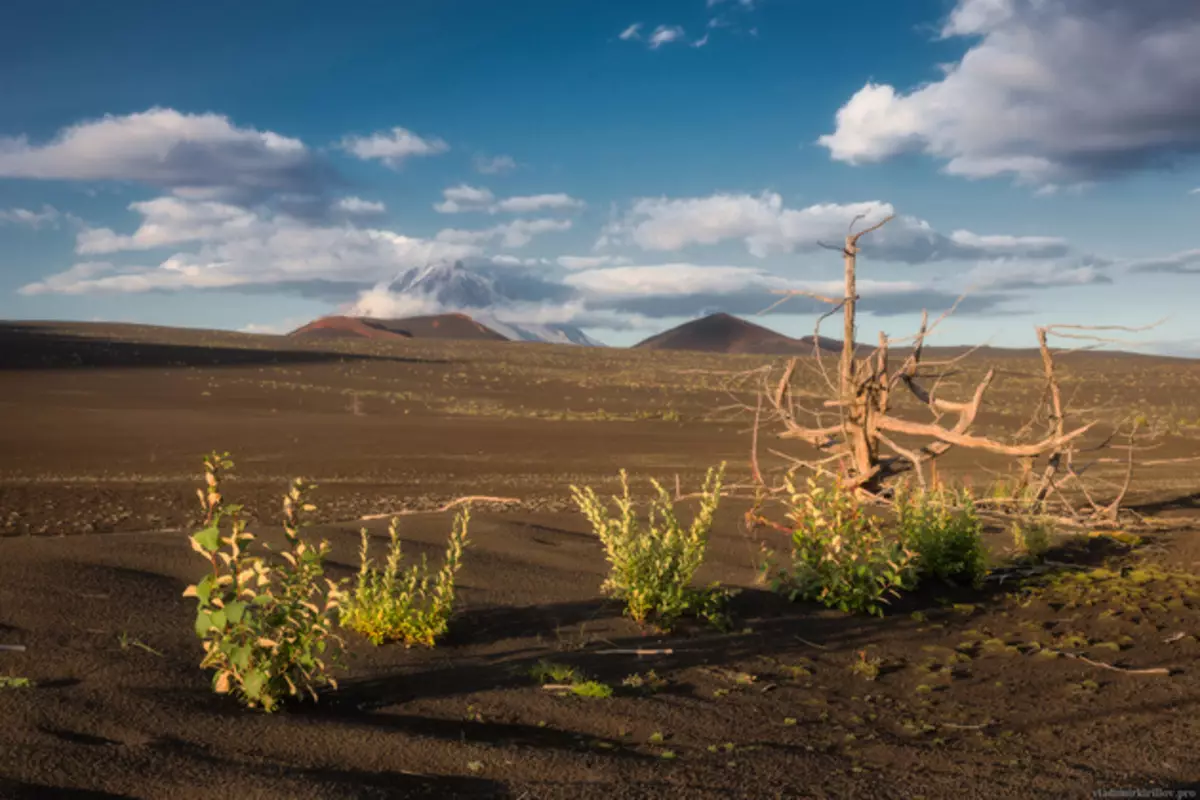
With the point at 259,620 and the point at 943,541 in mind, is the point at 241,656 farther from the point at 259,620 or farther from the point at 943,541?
the point at 943,541

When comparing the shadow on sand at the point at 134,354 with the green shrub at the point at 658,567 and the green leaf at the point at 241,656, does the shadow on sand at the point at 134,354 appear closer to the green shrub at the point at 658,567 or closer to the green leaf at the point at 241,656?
the green shrub at the point at 658,567

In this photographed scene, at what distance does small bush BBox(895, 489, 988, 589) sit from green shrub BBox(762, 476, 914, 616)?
1.91 feet

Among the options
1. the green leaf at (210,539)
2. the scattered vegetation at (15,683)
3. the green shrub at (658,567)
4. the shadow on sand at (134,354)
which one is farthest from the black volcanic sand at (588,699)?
the shadow on sand at (134,354)

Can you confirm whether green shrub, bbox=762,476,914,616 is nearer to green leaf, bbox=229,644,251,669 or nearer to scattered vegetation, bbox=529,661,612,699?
scattered vegetation, bbox=529,661,612,699

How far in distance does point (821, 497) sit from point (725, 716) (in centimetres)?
226

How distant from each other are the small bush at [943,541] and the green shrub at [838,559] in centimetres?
58

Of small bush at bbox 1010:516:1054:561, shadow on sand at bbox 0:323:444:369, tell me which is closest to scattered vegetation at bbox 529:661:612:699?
small bush at bbox 1010:516:1054:561

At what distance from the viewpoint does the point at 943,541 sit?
6.93 meters

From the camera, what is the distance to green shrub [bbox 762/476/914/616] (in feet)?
20.2

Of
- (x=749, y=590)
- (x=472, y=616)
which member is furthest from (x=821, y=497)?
(x=472, y=616)

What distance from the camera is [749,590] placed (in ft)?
21.9

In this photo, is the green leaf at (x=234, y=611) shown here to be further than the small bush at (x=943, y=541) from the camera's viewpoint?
No

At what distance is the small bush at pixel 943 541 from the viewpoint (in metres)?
6.93

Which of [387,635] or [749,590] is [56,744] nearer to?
[387,635]
